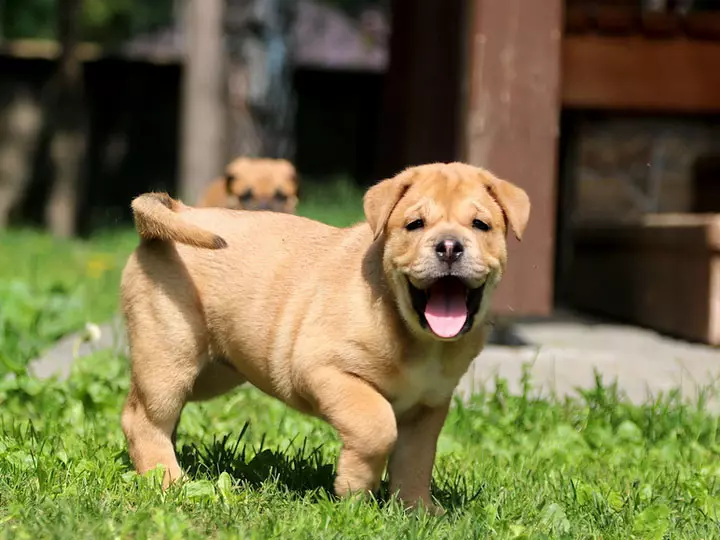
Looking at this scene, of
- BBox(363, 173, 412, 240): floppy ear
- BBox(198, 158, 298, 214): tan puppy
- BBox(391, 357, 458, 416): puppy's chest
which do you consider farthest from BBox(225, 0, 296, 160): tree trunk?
BBox(391, 357, 458, 416): puppy's chest

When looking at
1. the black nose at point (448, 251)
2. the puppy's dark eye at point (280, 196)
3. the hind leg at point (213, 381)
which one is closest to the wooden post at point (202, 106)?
the puppy's dark eye at point (280, 196)

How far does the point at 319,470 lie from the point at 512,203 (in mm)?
1047

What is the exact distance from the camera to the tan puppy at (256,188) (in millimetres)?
6715

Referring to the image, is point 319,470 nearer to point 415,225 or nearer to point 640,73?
point 415,225

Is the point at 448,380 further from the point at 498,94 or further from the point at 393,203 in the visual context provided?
the point at 498,94

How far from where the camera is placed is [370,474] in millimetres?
3143

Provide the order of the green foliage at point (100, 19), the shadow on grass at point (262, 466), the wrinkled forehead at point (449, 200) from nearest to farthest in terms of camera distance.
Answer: the wrinkled forehead at point (449, 200) → the shadow on grass at point (262, 466) → the green foliage at point (100, 19)

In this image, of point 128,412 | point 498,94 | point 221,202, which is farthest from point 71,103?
point 128,412

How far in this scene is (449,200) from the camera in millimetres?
3215

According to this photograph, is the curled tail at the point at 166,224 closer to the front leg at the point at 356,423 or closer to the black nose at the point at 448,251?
the front leg at the point at 356,423

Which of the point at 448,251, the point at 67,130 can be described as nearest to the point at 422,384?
the point at 448,251

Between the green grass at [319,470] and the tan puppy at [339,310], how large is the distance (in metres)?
0.20

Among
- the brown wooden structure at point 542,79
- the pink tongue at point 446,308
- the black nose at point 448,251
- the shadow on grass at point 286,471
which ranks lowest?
the shadow on grass at point 286,471

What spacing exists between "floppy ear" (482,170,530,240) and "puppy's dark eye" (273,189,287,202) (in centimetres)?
357
